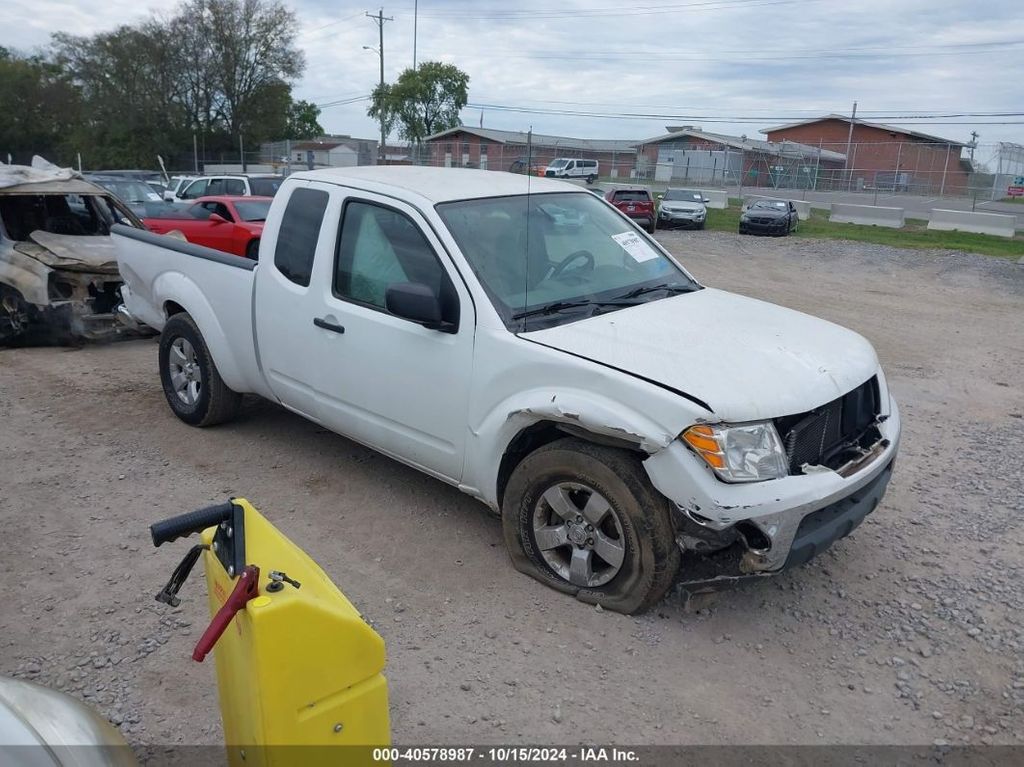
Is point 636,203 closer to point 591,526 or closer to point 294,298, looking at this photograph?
point 294,298

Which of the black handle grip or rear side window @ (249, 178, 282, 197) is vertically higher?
rear side window @ (249, 178, 282, 197)

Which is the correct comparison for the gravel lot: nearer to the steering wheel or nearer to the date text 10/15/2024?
the date text 10/15/2024

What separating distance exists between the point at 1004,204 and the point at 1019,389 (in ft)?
98.9

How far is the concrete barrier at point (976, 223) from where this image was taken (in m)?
23.7

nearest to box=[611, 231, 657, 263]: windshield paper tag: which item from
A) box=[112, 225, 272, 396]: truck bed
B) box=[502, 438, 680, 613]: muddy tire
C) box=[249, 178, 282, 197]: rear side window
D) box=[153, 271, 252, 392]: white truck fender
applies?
box=[502, 438, 680, 613]: muddy tire

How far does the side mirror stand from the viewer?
388cm

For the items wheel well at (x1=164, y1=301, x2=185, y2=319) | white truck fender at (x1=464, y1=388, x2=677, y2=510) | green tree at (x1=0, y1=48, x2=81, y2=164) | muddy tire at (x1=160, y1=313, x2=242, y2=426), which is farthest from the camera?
green tree at (x1=0, y1=48, x2=81, y2=164)

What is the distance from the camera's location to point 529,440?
3.95 meters

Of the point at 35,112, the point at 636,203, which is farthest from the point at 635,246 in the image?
the point at 35,112

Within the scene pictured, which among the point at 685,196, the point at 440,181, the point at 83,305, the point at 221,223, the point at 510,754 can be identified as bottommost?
the point at 510,754

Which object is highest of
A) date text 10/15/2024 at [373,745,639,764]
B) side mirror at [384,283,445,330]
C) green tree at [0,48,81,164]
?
green tree at [0,48,81,164]

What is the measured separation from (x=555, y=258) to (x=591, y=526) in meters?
1.50

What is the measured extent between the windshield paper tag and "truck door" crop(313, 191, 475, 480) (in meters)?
1.19

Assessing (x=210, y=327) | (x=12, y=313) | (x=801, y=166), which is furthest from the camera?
(x=801, y=166)
